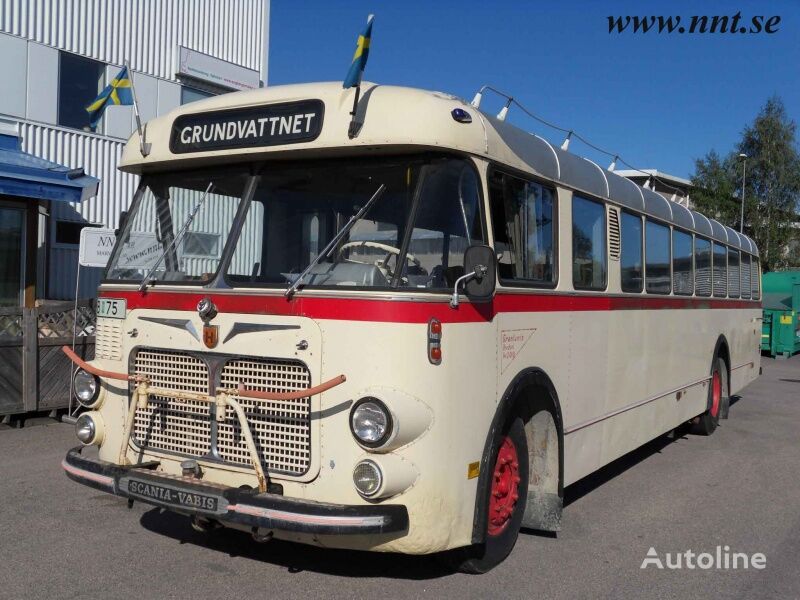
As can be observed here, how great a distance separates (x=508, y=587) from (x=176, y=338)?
2.52 metres

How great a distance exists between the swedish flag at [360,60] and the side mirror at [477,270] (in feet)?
3.77

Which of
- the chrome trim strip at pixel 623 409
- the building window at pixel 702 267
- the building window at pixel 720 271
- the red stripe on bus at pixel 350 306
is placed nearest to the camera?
the red stripe on bus at pixel 350 306

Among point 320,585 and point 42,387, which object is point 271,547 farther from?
point 42,387

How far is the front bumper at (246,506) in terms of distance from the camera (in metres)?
4.28

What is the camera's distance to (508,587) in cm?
518

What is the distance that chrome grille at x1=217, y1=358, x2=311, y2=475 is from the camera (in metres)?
4.68

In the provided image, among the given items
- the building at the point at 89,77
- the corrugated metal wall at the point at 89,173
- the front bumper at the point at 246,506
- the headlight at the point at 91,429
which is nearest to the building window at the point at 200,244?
the headlight at the point at 91,429

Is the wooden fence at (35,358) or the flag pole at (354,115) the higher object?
the flag pole at (354,115)

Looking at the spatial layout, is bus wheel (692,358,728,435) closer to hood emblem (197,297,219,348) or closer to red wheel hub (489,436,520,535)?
red wheel hub (489,436,520,535)

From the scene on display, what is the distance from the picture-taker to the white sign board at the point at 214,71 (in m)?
18.5

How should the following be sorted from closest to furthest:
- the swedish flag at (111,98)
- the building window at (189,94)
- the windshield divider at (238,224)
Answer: the windshield divider at (238,224), the swedish flag at (111,98), the building window at (189,94)

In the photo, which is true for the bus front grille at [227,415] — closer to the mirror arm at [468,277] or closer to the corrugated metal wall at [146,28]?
the mirror arm at [468,277]

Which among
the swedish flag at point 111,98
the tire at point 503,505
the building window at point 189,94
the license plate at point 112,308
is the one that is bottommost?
the tire at point 503,505

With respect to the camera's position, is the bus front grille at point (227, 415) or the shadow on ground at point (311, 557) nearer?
the bus front grille at point (227, 415)
